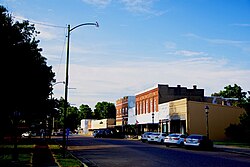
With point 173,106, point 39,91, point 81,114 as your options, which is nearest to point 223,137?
point 173,106

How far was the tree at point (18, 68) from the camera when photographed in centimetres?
2667

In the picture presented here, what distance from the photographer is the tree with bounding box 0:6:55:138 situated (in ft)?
87.5

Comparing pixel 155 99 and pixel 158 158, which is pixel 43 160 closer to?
pixel 158 158

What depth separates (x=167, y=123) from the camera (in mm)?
64812

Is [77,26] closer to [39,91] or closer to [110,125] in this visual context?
[39,91]

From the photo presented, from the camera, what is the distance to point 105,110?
164m

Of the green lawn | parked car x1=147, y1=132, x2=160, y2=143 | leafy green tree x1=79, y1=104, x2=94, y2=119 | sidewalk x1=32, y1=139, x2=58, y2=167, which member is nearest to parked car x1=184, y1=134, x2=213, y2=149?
parked car x1=147, y1=132, x2=160, y2=143

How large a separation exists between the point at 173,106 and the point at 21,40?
1467 inches

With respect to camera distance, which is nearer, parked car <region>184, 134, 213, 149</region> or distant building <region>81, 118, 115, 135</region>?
parked car <region>184, 134, 213, 149</region>

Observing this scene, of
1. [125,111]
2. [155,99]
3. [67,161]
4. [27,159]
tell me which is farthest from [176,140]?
[125,111]

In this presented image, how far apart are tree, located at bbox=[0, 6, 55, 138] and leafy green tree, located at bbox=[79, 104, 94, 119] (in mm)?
135982

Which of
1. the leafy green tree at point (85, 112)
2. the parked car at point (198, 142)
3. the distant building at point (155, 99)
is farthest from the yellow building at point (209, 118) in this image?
the leafy green tree at point (85, 112)

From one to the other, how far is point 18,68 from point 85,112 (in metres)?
149

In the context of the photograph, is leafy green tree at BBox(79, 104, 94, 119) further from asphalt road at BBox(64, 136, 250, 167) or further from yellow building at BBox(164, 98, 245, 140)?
asphalt road at BBox(64, 136, 250, 167)
